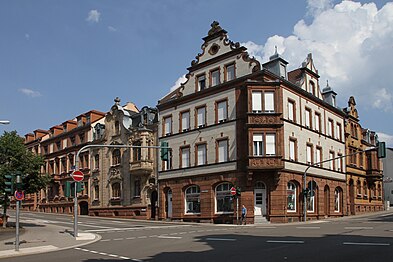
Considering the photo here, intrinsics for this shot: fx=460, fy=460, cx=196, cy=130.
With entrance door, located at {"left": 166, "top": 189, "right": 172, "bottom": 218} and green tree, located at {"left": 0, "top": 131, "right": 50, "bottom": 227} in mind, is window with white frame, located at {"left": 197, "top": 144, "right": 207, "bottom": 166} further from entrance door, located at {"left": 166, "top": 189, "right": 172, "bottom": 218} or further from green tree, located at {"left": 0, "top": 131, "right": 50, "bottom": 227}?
green tree, located at {"left": 0, "top": 131, "right": 50, "bottom": 227}

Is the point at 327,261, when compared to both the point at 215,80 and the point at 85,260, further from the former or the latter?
the point at 215,80

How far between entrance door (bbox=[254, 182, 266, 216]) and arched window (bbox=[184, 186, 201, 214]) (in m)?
6.26

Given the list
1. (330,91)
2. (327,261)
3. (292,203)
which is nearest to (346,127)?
(330,91)

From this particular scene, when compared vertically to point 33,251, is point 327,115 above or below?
above

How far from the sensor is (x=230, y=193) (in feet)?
131

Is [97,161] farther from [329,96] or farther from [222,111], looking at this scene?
[329,96]

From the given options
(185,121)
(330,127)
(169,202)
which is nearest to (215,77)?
(185,121)

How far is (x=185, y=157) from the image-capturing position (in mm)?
45000

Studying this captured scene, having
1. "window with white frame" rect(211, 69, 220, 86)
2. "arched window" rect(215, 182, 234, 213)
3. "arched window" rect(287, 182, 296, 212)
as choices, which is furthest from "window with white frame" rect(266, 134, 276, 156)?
"window with white frame" rect(211, 69, 220, 86)

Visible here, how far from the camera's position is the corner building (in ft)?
126

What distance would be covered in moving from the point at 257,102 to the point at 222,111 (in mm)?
4076

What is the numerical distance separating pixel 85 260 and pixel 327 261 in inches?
299

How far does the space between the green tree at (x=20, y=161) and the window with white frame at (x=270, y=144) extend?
695 inches

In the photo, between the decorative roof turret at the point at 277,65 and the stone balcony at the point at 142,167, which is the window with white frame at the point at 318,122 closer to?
the decorative roof turret at the point at 277,65
